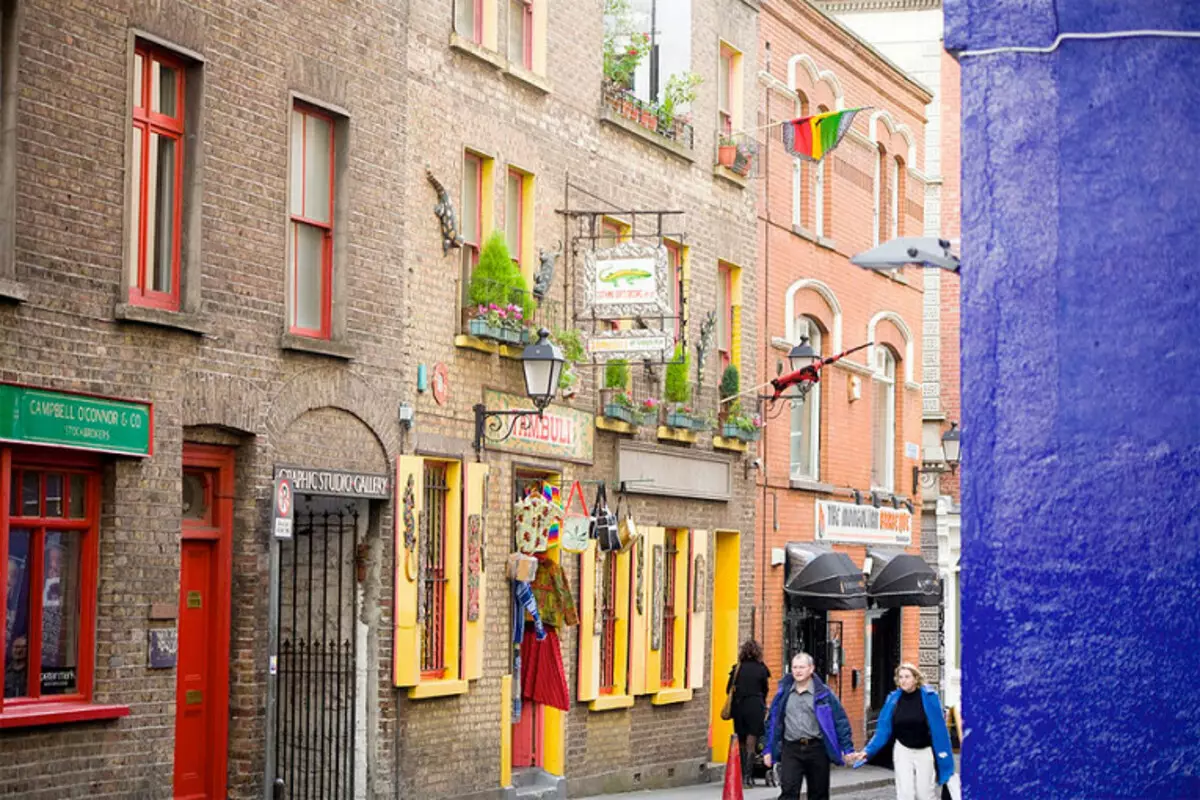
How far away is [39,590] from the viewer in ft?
52.7

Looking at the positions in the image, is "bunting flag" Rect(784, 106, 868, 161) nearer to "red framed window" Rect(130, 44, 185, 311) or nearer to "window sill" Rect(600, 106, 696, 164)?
"window sill" Rect(600, 106, 696, 164)

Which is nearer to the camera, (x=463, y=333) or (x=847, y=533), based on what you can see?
(x=463, y=333)

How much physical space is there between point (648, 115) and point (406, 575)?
27.8 feet

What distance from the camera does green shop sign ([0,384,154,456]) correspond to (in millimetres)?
15383

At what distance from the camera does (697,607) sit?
28.5 metres

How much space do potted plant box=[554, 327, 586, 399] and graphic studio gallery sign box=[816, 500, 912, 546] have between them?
9.92 m

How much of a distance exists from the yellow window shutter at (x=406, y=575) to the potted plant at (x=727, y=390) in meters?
8.96

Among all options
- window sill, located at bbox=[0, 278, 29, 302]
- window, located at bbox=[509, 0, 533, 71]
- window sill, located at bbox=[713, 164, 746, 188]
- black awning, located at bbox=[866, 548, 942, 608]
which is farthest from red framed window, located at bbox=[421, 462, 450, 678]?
black awning, located at bbox=[866, 548, 942, 608]

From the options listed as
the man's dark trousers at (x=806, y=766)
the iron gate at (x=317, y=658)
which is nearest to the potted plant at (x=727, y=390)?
the iron gate at (x=317, y=658)

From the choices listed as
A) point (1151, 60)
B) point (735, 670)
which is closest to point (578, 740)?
point (735, 670)

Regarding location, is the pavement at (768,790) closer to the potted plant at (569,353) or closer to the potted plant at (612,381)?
the potted plant at (612,381)

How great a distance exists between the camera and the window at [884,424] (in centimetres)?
3697

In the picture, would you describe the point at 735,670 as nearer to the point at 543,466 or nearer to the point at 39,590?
the point at 543,466

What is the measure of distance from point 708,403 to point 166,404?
12.6 metres
